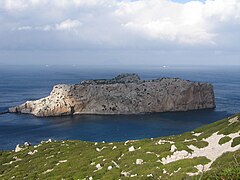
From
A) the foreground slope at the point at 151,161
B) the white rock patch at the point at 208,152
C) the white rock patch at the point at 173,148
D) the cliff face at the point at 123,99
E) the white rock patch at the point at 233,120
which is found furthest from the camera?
the cliff face at the point at 123,99

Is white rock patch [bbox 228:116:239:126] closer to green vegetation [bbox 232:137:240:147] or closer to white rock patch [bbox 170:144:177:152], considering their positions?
green vegetation [bbox 232:137:240:147]

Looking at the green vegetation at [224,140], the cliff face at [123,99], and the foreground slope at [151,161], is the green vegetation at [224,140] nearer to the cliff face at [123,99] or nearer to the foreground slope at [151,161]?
the foreground slope at [151,161]

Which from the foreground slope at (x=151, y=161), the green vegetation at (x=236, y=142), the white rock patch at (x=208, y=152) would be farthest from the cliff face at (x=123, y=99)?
the green vegetation at (x=236, y=142)

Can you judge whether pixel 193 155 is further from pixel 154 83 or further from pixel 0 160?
pixel 154 83

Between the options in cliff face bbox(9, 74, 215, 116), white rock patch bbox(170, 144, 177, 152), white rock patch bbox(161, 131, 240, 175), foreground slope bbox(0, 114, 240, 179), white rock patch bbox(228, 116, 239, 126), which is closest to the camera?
foreground slope bbox(0, 114, 240, 179)

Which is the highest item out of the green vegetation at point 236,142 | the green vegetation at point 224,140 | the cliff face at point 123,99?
the green vegetation at point 236,142

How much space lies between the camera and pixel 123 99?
172250 mm

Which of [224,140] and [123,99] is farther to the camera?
[123,99]

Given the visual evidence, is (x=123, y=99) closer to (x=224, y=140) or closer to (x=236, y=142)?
(x=224, y=140)

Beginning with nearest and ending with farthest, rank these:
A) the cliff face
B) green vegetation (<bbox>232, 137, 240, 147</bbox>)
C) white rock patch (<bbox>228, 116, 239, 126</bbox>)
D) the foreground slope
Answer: the foreground slope
green vegetation (<bbox>232, 137, 240, 147</bbox>)
white rock patch (<bbox>228, 116, 239, 126</bbox>)
the cliff face

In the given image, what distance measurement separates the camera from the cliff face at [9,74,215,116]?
16475cm

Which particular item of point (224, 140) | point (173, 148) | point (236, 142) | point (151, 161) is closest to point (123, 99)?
point (224, 140)

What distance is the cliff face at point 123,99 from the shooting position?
165 m

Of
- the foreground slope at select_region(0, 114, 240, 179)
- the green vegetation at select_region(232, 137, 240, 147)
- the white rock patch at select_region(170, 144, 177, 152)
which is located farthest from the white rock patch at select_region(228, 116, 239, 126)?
the white rock patch at select_region(170, 144, 177, 152)
